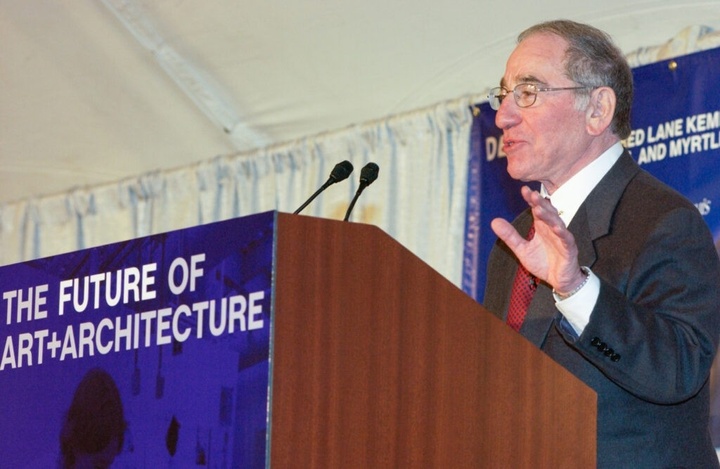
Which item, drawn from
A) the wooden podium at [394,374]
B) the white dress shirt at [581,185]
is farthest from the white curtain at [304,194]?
the wooden podium at [394,374]

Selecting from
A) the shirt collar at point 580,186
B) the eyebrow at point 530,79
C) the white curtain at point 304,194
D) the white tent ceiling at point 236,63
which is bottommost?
the shirt collar at point 580,186

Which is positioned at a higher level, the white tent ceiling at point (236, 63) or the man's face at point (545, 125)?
the white tent ceiling at point (236, 63)

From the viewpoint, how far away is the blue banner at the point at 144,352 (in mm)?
1773

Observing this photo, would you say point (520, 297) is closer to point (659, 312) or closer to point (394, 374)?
point (659, 312)

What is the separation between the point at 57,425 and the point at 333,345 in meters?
0.53

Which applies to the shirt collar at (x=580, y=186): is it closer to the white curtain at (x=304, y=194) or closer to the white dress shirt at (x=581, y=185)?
the white dress shirt at (x=581, y=185)

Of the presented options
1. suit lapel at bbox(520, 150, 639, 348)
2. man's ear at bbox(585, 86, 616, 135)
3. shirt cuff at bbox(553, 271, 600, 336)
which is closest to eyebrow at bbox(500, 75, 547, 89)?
man's ear at bbox(585, 86, 616, 135)

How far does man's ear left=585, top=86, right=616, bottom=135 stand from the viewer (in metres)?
2.78

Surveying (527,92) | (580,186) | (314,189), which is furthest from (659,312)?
(314,189)

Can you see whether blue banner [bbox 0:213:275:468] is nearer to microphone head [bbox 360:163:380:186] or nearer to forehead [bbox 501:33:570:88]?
microphone head [bbox 360:163:380:186]

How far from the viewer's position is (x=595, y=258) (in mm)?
2490

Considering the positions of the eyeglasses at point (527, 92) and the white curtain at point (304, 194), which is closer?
the eyeglasses at point (527, 92)

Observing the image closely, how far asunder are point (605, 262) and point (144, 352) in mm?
990

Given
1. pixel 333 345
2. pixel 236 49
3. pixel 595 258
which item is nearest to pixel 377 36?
pixel 236 49
